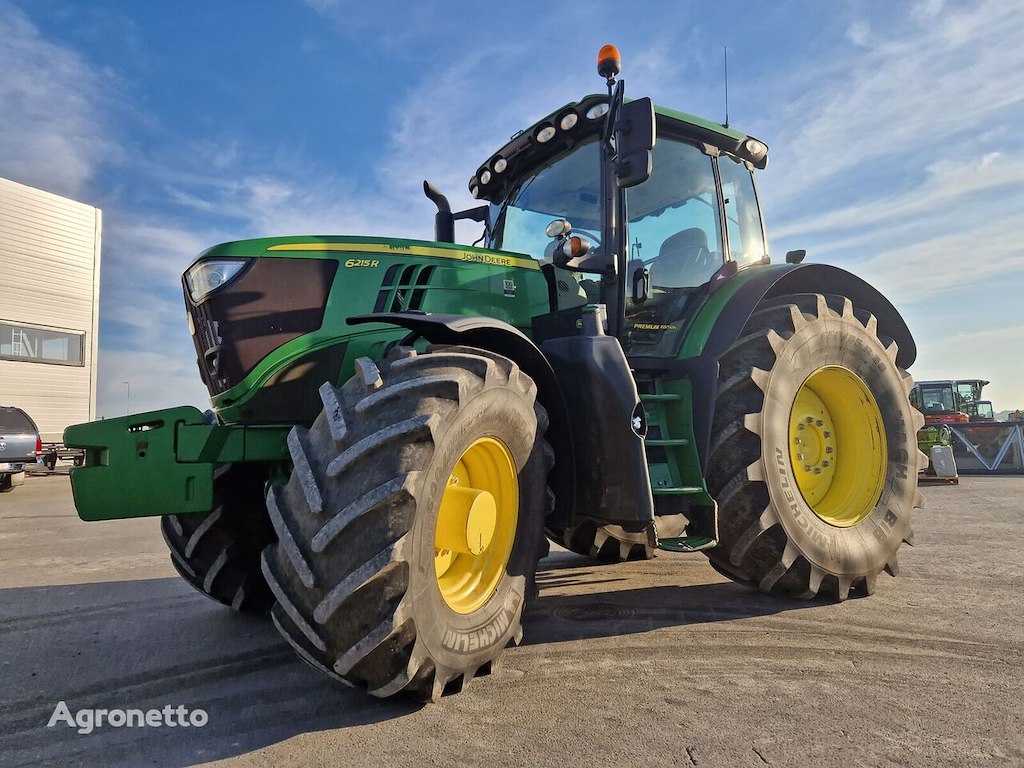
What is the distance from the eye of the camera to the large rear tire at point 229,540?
352 cm

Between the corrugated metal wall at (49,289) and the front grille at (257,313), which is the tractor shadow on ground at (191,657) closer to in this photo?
the front grille at (257,313)

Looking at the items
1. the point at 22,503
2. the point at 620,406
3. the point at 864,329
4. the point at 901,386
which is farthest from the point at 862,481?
the point at 22,503

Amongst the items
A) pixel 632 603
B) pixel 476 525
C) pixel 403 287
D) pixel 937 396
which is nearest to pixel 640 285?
pixel 403 287

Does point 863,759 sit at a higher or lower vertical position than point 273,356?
lower

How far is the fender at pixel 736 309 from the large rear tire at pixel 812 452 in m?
0.11

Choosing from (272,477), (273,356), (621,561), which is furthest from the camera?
(621,561)

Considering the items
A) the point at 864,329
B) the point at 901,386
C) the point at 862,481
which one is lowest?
the point at 862,481

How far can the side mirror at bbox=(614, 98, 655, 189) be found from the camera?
3396 millimetres

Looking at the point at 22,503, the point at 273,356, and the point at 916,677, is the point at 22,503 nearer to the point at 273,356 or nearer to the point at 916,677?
the point at 273,356

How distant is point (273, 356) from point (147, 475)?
71 cm

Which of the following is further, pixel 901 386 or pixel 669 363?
pixel 901 386

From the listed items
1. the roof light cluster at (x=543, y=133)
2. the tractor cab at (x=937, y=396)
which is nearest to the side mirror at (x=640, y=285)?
the roof light cluster at (x=543, y=133)

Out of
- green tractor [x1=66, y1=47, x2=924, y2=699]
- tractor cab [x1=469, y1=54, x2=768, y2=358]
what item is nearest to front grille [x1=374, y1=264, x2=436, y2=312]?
green tractor [x1=66, y1=47, x2=924, y2=699]

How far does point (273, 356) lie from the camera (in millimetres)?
3072
